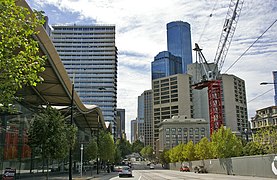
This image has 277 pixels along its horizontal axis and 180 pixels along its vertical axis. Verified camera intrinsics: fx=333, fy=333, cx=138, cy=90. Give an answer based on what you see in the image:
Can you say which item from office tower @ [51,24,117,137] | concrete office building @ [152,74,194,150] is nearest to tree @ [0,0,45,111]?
office tower @ [51,24,117,137]

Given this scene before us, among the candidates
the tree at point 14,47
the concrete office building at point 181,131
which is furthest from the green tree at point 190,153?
the tree at point 14,47

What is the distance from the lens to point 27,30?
8.70 m

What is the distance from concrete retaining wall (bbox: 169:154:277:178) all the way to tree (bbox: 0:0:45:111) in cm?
3539

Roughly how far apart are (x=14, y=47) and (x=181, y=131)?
162 metres

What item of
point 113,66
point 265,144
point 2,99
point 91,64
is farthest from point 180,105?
point 2,99

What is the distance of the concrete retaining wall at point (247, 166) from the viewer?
39.5 m

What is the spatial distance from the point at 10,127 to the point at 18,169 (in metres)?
4.64

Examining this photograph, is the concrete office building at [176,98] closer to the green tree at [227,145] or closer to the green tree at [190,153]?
the green tree at [190,153]

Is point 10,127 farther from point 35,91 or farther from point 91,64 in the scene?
point 91,64

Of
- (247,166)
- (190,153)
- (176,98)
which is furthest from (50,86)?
(176,98)

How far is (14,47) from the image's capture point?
341 inches

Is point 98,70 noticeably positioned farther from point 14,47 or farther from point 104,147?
point 14,47

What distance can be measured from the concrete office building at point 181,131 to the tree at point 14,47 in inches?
6237

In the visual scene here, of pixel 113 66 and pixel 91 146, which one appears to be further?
pixel 113 66
